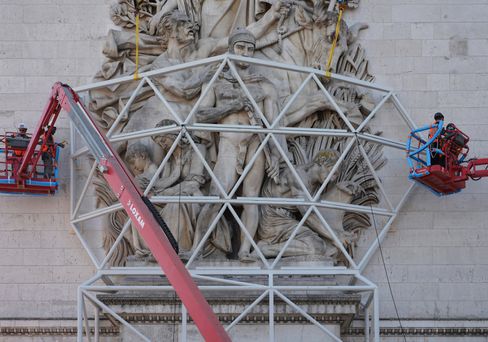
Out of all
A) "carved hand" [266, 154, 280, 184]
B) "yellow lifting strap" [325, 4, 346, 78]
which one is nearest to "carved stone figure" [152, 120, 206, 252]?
"carved hand" [266, 154, 280, 184]

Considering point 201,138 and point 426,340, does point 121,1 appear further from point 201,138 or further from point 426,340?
point 426,340

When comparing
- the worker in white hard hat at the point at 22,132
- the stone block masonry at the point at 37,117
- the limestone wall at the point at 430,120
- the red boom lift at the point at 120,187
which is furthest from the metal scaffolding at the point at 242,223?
the worker in white hard hat at the point at 22,132

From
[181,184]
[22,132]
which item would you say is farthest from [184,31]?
[22,132]

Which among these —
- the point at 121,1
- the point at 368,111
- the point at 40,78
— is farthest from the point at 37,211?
the point at 368,111

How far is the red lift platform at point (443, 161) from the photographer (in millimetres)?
21297

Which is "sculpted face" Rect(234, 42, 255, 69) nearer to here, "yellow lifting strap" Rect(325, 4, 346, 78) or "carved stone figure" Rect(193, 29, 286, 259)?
"carved stone figure" Rect(193, 29, 286, 259)

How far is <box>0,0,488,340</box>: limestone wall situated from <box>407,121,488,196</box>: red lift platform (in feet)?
2.75

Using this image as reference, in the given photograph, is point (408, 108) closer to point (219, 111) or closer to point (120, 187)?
point (219, 111)

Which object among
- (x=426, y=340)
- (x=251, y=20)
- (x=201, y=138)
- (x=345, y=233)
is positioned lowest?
(x=426, y=340)

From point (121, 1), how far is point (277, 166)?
3.59m

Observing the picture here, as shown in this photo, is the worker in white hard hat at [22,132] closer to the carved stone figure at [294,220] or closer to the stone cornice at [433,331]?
the carved stone figure at [294,220]

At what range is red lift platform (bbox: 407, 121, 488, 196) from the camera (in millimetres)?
21297

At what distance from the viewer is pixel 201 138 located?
21.9m

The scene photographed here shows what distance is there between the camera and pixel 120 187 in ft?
64.5
